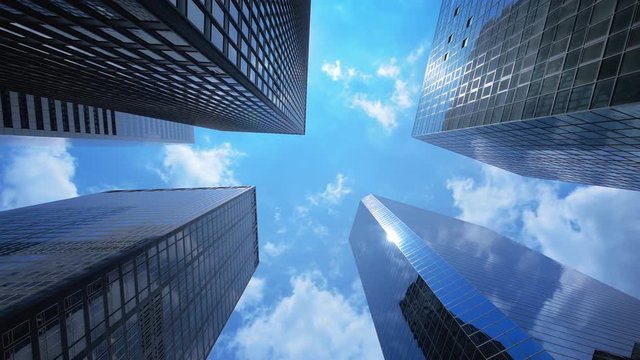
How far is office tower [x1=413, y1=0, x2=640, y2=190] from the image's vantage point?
1775 centimetres

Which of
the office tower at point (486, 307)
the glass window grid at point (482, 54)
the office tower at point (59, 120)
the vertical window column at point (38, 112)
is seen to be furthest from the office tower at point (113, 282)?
the glass window grid at point (482, 54)

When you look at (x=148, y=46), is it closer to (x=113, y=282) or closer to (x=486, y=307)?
(x=113, y=282)

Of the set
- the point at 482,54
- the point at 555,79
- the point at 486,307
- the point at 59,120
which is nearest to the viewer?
the point at 555,79

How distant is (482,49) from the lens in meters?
35.6

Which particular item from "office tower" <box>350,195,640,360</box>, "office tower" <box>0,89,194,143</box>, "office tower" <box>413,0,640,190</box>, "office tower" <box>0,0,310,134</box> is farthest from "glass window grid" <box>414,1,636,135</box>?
"office tower" <box>0,89,194,143</box>

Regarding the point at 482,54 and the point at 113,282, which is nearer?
the point at 113,282

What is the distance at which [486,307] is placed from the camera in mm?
39531

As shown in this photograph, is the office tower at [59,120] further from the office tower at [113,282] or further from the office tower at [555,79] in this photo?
the office tower at [555,79]

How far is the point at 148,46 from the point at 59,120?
75.4 metres

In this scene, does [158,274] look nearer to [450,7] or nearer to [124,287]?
[124,287]

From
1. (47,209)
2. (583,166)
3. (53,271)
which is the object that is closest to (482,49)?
(583,166)

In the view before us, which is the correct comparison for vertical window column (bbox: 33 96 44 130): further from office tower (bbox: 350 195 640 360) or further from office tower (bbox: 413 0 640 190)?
office tower (bbox: 350 195 640 360)

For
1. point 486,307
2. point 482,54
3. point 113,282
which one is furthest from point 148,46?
point 486,307

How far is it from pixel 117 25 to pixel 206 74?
11684 millimetres
